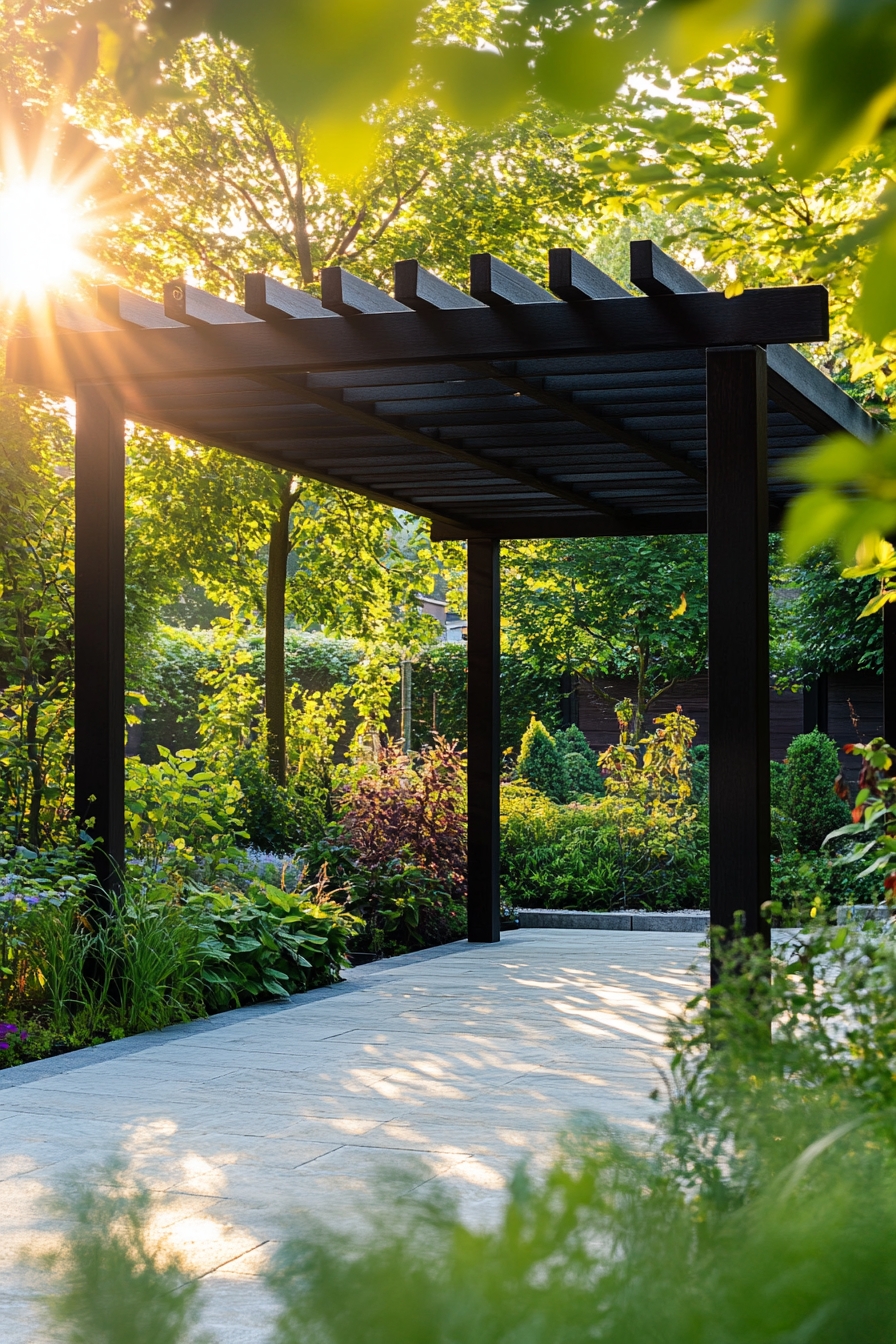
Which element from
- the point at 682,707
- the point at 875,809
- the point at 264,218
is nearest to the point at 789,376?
the point at 875,809

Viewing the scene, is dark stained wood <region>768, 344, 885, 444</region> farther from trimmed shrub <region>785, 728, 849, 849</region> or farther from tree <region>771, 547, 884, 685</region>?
tree <region>771, 547, 884, 685</region>

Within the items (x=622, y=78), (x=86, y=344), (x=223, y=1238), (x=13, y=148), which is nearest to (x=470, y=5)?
(x=13, y=148)

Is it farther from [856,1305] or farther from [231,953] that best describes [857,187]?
[856,1305]

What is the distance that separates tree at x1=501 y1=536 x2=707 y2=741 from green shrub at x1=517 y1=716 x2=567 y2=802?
1.71 m

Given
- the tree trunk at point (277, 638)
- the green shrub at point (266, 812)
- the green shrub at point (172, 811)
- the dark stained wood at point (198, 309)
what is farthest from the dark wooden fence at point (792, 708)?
the dark stained wood at point (198, 309)

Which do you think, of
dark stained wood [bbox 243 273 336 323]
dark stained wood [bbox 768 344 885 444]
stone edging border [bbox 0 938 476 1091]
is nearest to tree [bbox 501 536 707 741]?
stone edging border [bbox 0 938 476 1091]

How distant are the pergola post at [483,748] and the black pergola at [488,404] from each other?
1.12 metres

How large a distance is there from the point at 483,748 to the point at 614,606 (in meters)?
6.24

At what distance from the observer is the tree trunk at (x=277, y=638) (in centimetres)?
1155

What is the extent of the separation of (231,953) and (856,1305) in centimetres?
578

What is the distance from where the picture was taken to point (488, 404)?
6250mm

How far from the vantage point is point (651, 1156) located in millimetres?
2035

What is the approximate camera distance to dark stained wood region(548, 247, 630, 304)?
4.91m

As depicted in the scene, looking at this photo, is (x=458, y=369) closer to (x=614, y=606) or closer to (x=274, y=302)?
(x=274, y=302)
